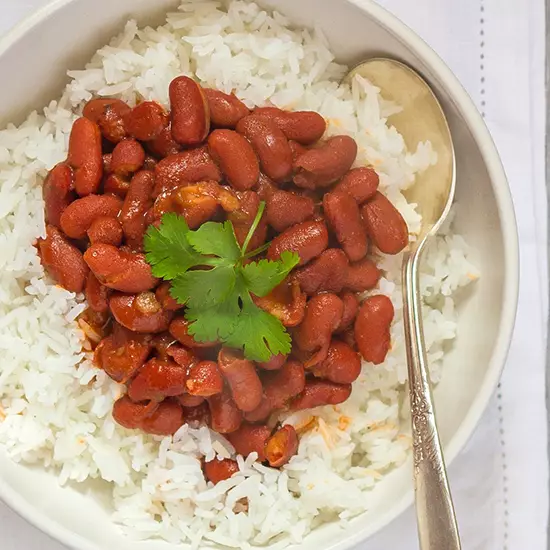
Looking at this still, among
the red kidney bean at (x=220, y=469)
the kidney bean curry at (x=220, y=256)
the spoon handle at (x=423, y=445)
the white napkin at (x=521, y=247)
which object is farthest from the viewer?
the white napkin at (x=521, y=247)

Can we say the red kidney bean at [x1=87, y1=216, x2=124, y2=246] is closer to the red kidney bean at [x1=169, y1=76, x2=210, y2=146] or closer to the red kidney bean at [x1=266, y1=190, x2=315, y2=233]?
the red kidney bean at [x1=169, y1=76, x2=210, y2=146]

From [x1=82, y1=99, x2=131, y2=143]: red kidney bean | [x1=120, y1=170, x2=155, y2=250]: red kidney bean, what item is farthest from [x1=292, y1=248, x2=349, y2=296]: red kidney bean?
[x1=82, y1=99, x2=131, y2=143]: red kidney bean

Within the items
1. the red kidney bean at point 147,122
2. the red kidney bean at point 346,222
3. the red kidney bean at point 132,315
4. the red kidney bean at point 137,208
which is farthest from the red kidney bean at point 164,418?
the red kidney bean at point 147,122

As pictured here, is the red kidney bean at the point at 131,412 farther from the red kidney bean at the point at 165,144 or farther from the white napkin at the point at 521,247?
the white napkin at the point at 521,247

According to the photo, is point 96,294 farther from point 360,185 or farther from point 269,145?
point 360,185

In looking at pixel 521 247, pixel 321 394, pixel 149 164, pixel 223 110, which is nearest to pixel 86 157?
pixel 149 164

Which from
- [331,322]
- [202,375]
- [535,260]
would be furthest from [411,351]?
[535,260]

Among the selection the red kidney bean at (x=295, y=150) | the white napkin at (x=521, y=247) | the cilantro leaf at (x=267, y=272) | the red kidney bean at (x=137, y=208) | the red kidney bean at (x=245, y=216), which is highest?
the red kidney bean at (x=137, y=208)
